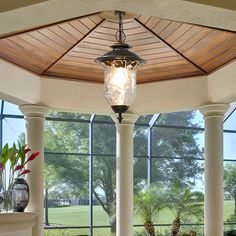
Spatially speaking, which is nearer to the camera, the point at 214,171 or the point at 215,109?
the point at 214,171

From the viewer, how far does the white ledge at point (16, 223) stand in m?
5.68

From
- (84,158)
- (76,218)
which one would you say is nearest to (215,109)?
(84,158)

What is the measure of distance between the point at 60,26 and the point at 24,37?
1.61ft

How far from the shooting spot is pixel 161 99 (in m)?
7.35

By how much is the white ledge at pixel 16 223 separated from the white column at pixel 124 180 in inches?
60.0

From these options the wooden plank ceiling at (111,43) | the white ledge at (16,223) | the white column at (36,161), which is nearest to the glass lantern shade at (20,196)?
the white ledge at (16,223)

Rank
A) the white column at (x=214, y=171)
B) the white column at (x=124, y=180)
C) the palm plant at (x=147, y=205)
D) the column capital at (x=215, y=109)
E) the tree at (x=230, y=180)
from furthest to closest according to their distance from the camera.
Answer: the tree at (x=230, y=180) → the palm plant at (x=147, y=205) → the white column at (x=124, y=180) → the column capital at (x=215, y=109) → the white column at (x=214, y=171)

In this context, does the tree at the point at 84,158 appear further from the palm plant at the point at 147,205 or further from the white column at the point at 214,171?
the white column at the point at 214,171

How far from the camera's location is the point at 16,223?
592cm

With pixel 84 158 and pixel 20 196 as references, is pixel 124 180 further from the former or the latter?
pixel 84 158

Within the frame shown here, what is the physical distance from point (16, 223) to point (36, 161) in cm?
111

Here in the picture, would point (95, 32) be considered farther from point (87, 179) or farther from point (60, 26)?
point (87, 179)

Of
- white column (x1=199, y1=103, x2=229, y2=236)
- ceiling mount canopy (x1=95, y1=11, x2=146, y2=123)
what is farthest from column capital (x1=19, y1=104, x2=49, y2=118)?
ceiling mount canopy (x1=95, y1=11, x2=146, y2=123)

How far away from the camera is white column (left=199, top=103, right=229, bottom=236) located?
262 inches
